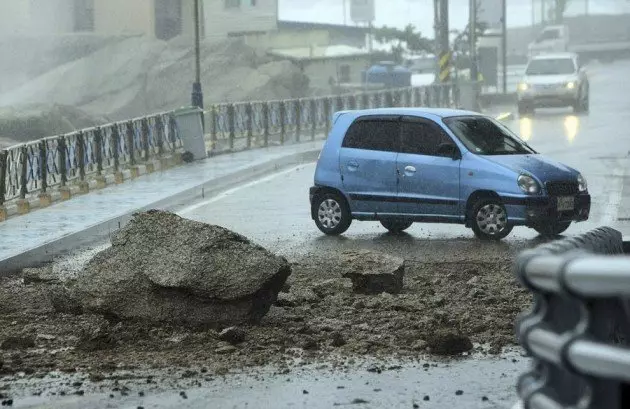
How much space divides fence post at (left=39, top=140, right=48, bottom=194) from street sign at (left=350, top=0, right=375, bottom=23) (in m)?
78.3

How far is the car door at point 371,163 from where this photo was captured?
62.8ft

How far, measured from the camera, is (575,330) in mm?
4223

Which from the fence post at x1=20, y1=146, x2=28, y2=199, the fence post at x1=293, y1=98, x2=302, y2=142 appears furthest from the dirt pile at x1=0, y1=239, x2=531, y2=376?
the fence post at x1=293, y1=98, x2=302, y2=142

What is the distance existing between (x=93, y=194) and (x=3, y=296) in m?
11.6

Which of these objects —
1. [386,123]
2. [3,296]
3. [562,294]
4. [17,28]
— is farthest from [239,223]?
[17,28]

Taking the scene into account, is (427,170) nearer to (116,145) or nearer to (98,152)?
(98,152)

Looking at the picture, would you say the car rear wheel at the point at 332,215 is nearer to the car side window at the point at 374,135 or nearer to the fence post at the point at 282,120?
the car side window at the point at 374,135

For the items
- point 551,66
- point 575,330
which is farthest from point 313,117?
point 575,330

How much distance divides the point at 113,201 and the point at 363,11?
263 ft

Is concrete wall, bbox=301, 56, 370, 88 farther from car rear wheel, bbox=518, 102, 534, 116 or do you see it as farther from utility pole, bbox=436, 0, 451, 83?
car rear wheel, bbox=518, 102, 534, 116

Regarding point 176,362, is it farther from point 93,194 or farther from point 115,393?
point 93,194

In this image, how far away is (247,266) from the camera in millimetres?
11742

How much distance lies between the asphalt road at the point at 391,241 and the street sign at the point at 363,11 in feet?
183

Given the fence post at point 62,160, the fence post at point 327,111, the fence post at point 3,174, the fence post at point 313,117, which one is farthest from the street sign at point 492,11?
the fence post at point 3,174
